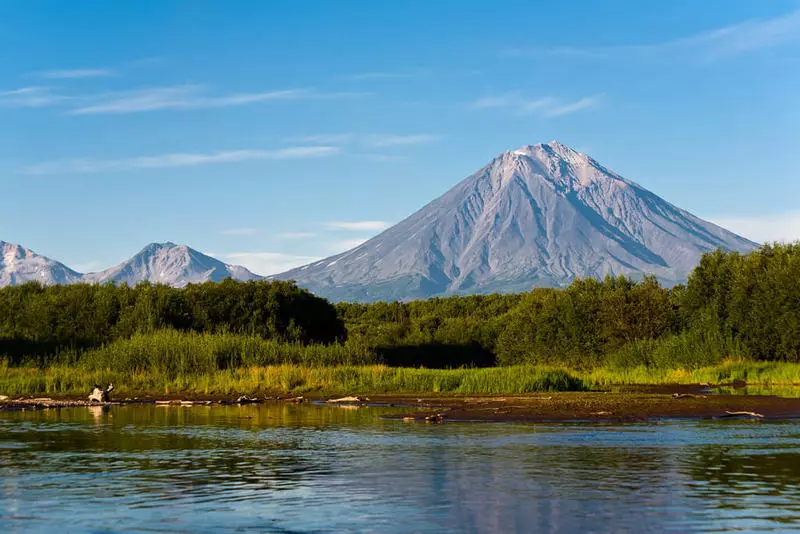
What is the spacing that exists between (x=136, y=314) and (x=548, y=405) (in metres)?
34.9

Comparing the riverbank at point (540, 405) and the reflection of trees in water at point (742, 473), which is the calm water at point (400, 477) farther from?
the riverbank at point (540, 405)

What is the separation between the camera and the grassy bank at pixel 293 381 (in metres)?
42.9

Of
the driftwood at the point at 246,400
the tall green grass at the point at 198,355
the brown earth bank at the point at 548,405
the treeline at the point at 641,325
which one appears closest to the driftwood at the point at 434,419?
the brown earth bank at the point at 548,405

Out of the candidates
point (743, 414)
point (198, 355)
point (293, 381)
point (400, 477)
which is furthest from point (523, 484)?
point (198, 355)

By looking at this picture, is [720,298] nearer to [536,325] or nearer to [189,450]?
[536,325]

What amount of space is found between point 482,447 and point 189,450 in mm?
6611

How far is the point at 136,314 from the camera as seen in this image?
6209 centimetres

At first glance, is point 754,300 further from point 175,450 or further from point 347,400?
point 175,450

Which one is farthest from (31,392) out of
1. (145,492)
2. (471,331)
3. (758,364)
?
(471,331)

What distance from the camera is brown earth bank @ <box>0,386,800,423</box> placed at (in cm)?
3130

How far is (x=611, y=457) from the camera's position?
2097 centimetres

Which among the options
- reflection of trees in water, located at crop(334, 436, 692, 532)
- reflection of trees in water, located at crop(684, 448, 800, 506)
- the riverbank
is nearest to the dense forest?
the riverbank

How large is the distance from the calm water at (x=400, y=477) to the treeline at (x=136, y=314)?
29.2 meters

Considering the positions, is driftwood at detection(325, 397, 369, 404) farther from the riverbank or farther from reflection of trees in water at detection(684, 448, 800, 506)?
reflection of trees in water at detection(684, 448, 800, 506)
